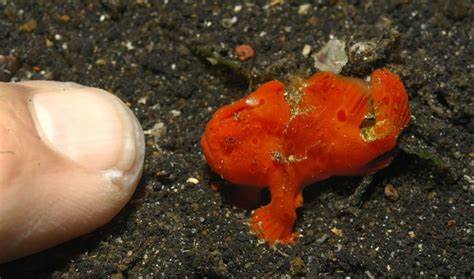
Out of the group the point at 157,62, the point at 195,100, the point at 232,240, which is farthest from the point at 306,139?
the point at 157,62

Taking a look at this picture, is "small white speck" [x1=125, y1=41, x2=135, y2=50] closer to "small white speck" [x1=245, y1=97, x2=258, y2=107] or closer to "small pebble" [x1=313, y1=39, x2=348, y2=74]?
"small white speck" [x1=245, y1=97, x2=258, y2=107]

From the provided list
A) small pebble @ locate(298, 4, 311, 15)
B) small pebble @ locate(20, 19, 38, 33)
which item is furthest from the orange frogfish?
small pebble @ locate(20, 19, 38, 33)

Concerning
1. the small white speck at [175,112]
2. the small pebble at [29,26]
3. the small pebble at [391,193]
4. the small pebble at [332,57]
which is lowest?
the small pebble at [391,193]

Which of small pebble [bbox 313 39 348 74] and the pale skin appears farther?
small pebble [bbox 313 39 348 74]

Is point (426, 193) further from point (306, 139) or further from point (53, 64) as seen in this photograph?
point (53, 64)

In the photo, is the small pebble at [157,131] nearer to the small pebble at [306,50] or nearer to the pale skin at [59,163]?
the pale skin at [59,163]

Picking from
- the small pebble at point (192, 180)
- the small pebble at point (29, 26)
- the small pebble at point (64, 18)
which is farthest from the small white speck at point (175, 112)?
the small pebble at point (29, 26)
